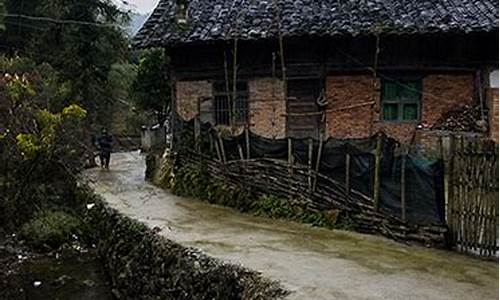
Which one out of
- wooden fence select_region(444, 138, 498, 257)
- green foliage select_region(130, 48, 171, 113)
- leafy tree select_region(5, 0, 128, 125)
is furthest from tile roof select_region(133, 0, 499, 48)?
green foliage select_region(130, 48, 171, 113)

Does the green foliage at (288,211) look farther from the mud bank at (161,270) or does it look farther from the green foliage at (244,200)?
the mud bank at (161,270)

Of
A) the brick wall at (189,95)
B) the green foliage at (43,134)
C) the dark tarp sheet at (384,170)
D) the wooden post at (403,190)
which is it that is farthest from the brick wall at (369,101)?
the green foliage at (43,134)

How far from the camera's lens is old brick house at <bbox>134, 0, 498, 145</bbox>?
17781 millimetres

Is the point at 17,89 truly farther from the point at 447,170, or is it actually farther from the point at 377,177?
the point at 447,170

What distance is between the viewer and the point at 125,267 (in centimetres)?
1375

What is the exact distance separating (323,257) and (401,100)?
8.78m

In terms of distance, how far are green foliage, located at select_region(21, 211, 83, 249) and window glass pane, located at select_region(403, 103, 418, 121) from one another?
9480 millimetres

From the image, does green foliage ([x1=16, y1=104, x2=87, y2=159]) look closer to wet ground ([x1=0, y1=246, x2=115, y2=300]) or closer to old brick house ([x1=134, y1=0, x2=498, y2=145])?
old brick house ([x1=134, y1=0, x2=498, y2=145])

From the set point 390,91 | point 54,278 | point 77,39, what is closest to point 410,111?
point 390,91

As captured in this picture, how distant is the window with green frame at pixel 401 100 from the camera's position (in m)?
18.6

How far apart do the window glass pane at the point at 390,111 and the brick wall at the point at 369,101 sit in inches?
7.3

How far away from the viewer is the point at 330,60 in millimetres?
18594

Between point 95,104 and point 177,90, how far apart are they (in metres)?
12.8

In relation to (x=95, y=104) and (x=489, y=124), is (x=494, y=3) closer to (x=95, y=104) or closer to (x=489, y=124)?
(x=489, y=124)
